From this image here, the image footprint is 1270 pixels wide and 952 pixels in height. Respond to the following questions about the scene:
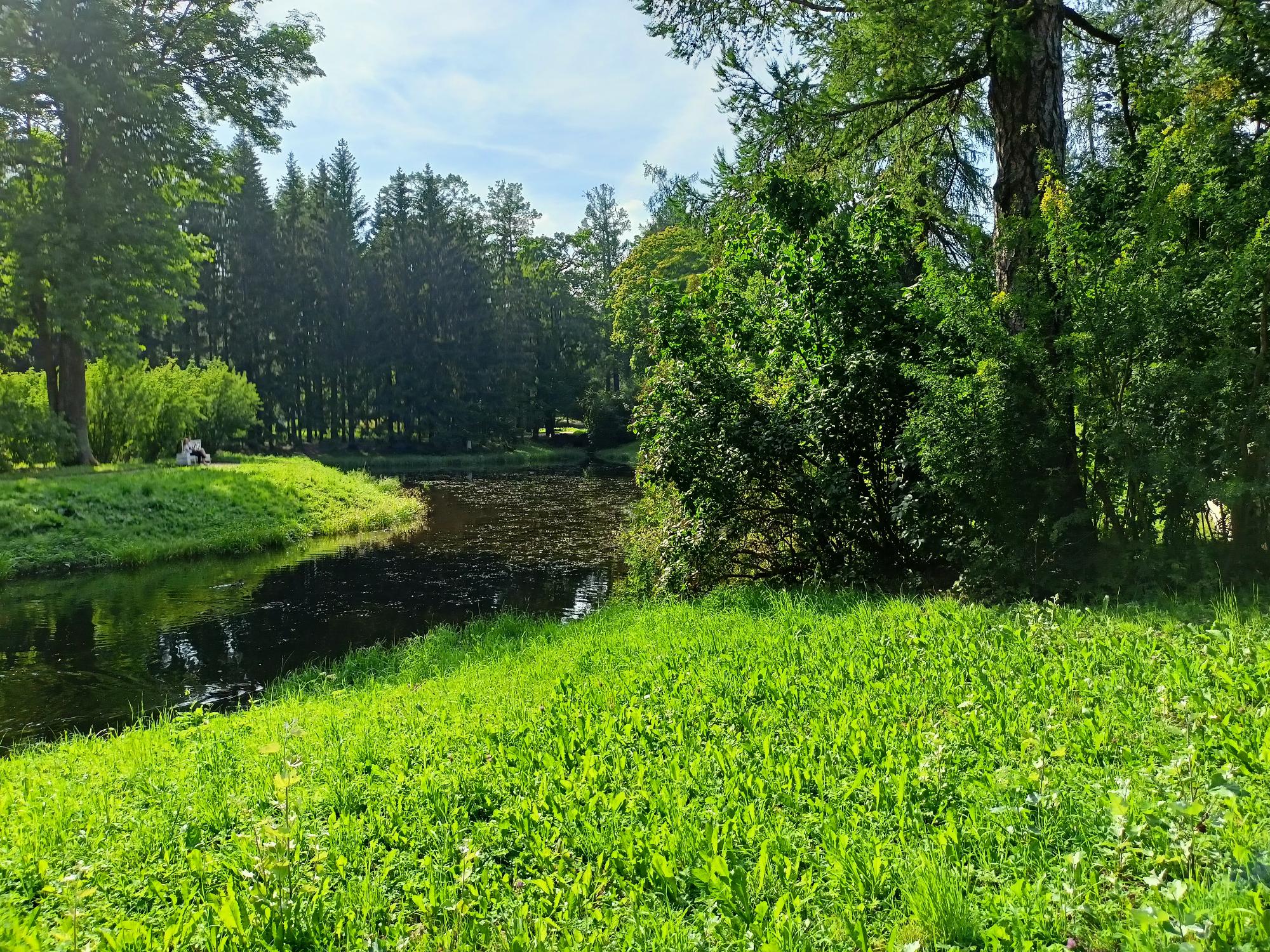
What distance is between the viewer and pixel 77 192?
810 inches

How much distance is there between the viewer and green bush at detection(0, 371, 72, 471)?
2027 centimetres

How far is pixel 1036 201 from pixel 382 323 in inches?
1958

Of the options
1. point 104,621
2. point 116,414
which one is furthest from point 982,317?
point 116,414

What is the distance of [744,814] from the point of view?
310cm

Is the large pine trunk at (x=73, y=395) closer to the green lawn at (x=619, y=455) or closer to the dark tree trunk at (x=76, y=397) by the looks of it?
the dark tree trunk at (x=76, y=397)

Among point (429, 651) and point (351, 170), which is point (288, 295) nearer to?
point (351, 170)

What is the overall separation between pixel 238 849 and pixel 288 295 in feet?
169

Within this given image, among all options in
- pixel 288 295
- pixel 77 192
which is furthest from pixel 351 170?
pixel 77 192

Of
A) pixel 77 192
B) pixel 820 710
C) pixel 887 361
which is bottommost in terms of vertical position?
pixel 820 710

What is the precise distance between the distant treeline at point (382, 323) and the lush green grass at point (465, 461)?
3.10 meters

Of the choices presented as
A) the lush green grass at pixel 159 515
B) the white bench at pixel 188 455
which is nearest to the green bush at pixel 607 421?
the lush green grass at pixel 159 515

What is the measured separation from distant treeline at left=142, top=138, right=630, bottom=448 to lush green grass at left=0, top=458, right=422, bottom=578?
89.1 ft

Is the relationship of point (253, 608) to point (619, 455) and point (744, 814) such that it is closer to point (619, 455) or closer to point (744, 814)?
point (744, 814)

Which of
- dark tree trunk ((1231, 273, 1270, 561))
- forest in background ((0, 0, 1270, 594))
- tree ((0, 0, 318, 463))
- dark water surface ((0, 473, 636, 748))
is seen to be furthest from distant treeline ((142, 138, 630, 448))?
dark tree trunk ((1231, 273, 1270, 561))
